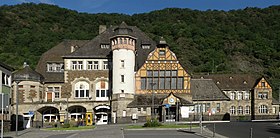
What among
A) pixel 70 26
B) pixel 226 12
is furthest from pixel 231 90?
pixel 226 12

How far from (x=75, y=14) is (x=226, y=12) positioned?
62.6 m

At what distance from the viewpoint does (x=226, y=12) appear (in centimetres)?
15800

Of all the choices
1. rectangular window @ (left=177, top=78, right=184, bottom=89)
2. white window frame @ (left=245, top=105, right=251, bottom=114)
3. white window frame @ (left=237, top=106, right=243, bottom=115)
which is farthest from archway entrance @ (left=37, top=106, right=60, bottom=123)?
white window frame @ (left=245, top=105, right=251, bottom=114)

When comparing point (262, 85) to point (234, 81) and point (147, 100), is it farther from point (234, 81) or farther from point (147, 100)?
point (147, 100)

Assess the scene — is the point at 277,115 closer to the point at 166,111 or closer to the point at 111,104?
the point at 166,111

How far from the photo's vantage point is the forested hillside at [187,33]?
335ft

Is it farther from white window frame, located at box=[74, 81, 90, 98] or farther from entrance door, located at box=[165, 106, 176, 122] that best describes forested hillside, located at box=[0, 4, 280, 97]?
entrance door, located at box=[165, 106, 176, 122]

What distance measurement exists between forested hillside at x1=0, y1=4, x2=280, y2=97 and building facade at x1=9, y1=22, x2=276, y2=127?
35341 mm

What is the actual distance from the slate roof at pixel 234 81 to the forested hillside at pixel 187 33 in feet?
123

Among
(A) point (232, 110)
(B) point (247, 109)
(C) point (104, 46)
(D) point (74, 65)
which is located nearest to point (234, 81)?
(B) point (247, 109)

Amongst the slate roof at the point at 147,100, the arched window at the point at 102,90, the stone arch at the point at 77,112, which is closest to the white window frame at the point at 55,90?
the stone arch at the point at 77,112

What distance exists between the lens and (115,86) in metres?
54.8

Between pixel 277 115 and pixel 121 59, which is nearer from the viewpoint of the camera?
pixel 121 59

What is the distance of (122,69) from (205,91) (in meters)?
14.8
